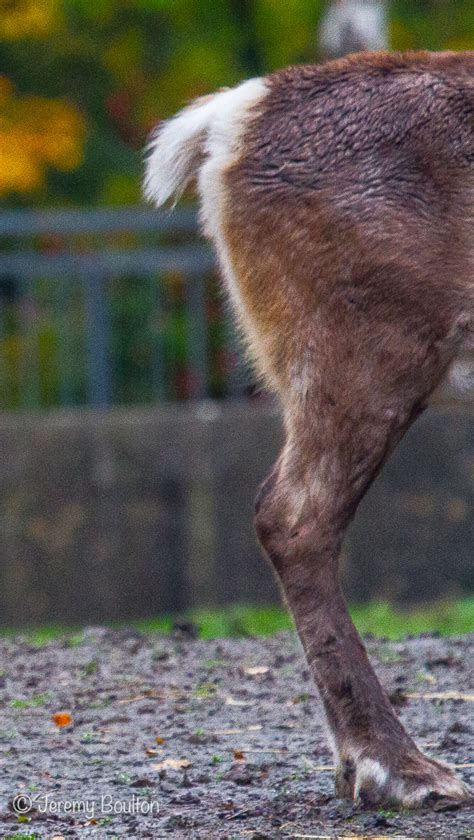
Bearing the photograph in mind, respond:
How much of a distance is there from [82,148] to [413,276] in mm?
10103

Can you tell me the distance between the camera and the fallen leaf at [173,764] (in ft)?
13.2

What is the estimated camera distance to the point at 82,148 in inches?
531

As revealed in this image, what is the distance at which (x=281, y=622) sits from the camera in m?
7.69

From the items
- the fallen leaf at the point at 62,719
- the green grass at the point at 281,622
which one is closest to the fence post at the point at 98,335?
the green grass at the point at 281,622

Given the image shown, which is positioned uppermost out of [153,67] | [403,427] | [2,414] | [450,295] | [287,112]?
[287,112]

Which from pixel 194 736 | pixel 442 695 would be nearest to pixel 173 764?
pixel 194 736

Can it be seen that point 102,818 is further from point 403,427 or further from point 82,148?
point 82,148

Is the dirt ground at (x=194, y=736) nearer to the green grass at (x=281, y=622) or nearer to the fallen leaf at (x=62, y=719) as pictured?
the fallen leaf at (x=62, y=719)

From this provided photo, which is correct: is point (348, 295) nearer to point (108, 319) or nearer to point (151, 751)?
point (151, 751)

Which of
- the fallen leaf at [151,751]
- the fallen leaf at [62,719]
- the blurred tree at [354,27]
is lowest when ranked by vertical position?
the fallen leaf at [62,719]

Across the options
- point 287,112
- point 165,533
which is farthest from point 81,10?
point 287,112

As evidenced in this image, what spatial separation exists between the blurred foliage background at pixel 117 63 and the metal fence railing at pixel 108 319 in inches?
96.5

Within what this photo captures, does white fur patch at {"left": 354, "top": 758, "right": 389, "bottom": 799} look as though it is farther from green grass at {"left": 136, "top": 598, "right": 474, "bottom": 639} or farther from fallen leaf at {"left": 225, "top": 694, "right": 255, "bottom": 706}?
green grass at {"left": 136, "top": 598, "right": 474, "bottom": 639}

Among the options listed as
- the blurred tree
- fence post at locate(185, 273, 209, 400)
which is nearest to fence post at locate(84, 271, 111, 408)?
fence post at locate(185, 273, 209, 400)
